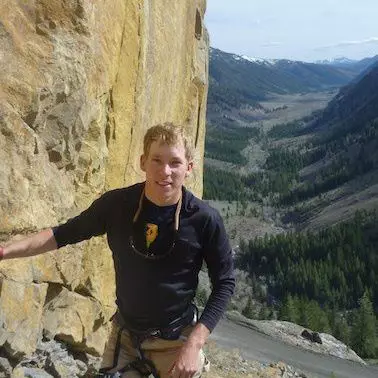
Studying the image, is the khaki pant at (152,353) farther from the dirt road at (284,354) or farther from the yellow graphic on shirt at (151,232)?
the dirt road at (284,354)

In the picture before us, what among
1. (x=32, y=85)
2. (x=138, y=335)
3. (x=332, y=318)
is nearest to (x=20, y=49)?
(x=32, y=85)

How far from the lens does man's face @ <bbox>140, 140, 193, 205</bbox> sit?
512cm

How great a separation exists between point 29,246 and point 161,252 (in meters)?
1.27

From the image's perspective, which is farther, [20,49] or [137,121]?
[137,121]

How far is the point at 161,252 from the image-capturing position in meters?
5.38

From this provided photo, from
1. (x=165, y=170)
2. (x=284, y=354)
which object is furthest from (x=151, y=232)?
(x=284, y=354)

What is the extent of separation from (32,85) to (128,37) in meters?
4.13

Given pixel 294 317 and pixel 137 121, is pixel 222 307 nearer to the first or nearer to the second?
pixel 137 121

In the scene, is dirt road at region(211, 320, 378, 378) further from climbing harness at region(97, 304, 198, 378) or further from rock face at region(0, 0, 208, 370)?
climbing harness at region(97, 304, 198, 378)

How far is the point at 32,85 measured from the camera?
9.39m

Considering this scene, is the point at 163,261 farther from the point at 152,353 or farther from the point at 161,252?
the point at 152,353

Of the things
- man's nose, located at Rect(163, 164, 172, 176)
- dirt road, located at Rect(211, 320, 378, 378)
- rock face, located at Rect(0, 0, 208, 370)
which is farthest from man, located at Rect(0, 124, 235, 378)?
dirt road, located at Rect(211, 320, 378, 378)

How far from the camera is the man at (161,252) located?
203 inches

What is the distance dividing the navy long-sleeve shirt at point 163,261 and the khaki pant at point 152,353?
21 cm
